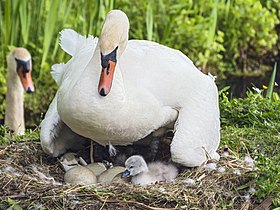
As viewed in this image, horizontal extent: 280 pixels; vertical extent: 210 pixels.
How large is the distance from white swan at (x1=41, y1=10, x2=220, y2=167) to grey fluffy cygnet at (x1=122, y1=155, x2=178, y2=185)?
0.13 m

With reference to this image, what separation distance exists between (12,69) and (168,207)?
5041 mm

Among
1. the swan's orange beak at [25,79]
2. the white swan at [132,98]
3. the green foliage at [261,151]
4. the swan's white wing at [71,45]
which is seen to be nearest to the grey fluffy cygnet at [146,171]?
the white swan at [132,98]

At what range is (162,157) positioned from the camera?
5980 millimetres

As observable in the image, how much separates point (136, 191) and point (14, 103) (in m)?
4.41

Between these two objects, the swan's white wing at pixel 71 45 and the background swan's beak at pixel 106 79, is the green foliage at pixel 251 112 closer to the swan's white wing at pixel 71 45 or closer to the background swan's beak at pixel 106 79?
the swan's white wing at pixel 71 45

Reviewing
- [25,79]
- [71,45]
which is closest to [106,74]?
[71,45]

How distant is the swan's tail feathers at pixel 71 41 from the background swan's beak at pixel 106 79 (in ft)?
3.68

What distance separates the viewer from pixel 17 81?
9906 millimetres

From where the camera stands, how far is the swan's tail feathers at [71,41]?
6.42m

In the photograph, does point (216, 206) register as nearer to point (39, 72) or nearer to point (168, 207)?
point (168, 207)

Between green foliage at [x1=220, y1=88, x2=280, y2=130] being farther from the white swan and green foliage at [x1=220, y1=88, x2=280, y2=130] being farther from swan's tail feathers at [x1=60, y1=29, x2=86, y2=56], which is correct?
swan's tail feathers at [x1=60, y1=29, x2=86, y2=56]

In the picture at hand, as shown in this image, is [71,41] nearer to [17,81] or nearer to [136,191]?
[136,191]

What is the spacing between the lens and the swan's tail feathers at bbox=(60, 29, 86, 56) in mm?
6418

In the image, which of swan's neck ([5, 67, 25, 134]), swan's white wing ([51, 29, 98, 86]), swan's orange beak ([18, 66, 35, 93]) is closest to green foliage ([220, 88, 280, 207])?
swan's white wing ([51, 29, 98, 86])
